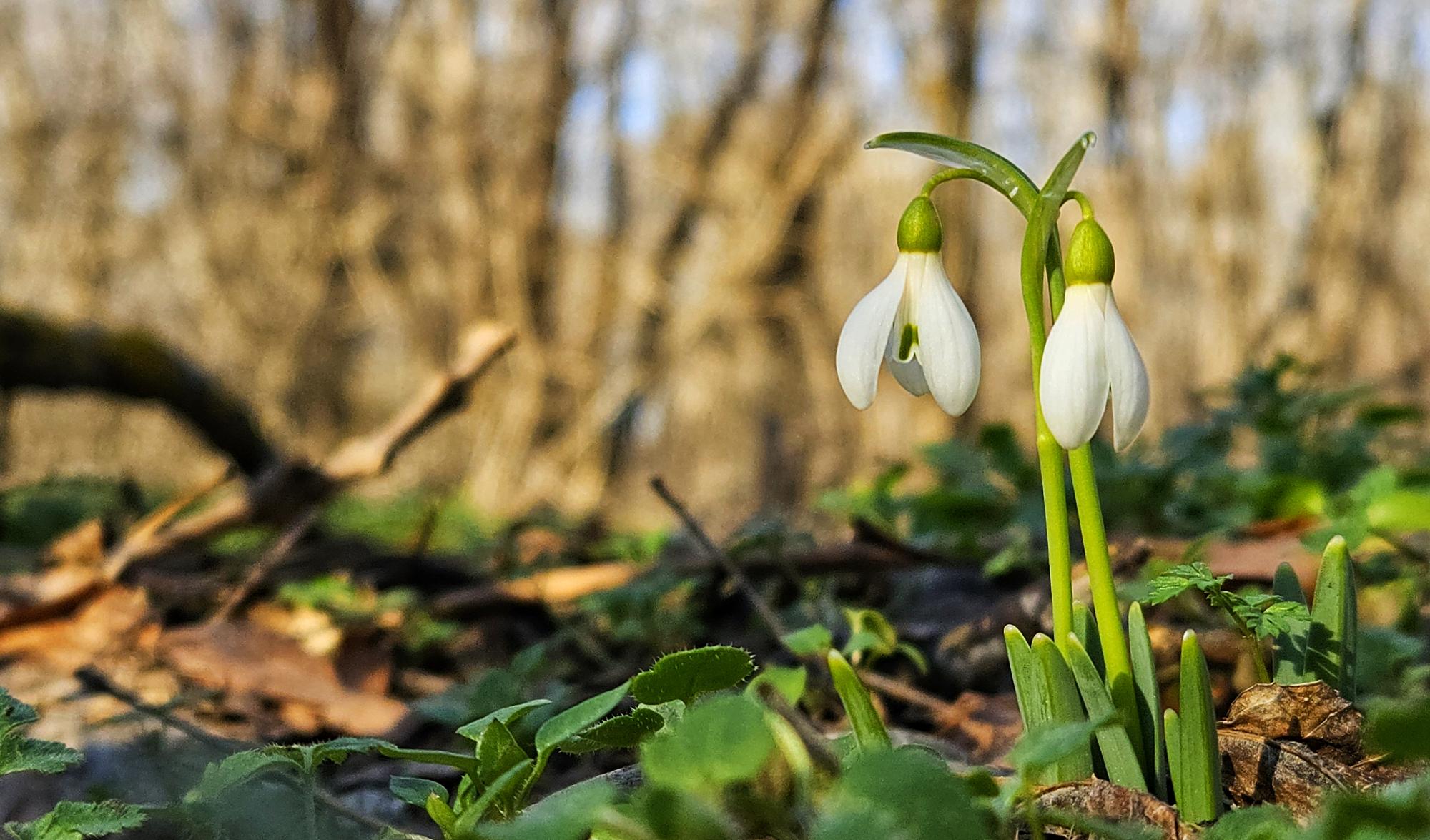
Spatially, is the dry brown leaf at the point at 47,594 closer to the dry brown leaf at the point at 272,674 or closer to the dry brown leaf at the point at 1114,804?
the dry brown leaf at the point at 272,674

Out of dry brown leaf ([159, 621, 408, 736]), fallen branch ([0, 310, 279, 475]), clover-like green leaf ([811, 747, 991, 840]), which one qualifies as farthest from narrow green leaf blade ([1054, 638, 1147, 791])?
fallen branch ([0, 310, 279, 475])

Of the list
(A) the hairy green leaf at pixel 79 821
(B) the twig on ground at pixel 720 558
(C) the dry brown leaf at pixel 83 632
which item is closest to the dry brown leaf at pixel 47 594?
(C) the dry brown leaf at pixel 83 632

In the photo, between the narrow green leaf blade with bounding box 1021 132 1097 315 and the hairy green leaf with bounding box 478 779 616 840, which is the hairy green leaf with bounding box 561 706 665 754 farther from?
the narrow green leaf blade with bounding box 1021 132 1097 315

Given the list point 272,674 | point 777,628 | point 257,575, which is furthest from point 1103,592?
point 257,575

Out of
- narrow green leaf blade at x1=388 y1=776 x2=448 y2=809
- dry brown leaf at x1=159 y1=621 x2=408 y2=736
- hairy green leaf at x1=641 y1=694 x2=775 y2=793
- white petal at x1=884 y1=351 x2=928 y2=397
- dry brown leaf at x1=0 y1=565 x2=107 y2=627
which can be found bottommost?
dry brown leaf at x1=159 y1=621 x2=408 y2=736

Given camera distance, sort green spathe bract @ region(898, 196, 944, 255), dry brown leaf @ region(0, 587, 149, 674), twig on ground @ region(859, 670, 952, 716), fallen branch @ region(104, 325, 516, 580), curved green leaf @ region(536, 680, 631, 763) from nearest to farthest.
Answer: curved green leaf @ region(536, 680, 631, 763) → green spathe bract @ region(898, 196, 944, 255) → twig on ground @ region(859, 670, 952, 716) → dry brown leaf @ region(0, 587, 149, 674) → fallen branch @ region(104, 325, 516, 580)
